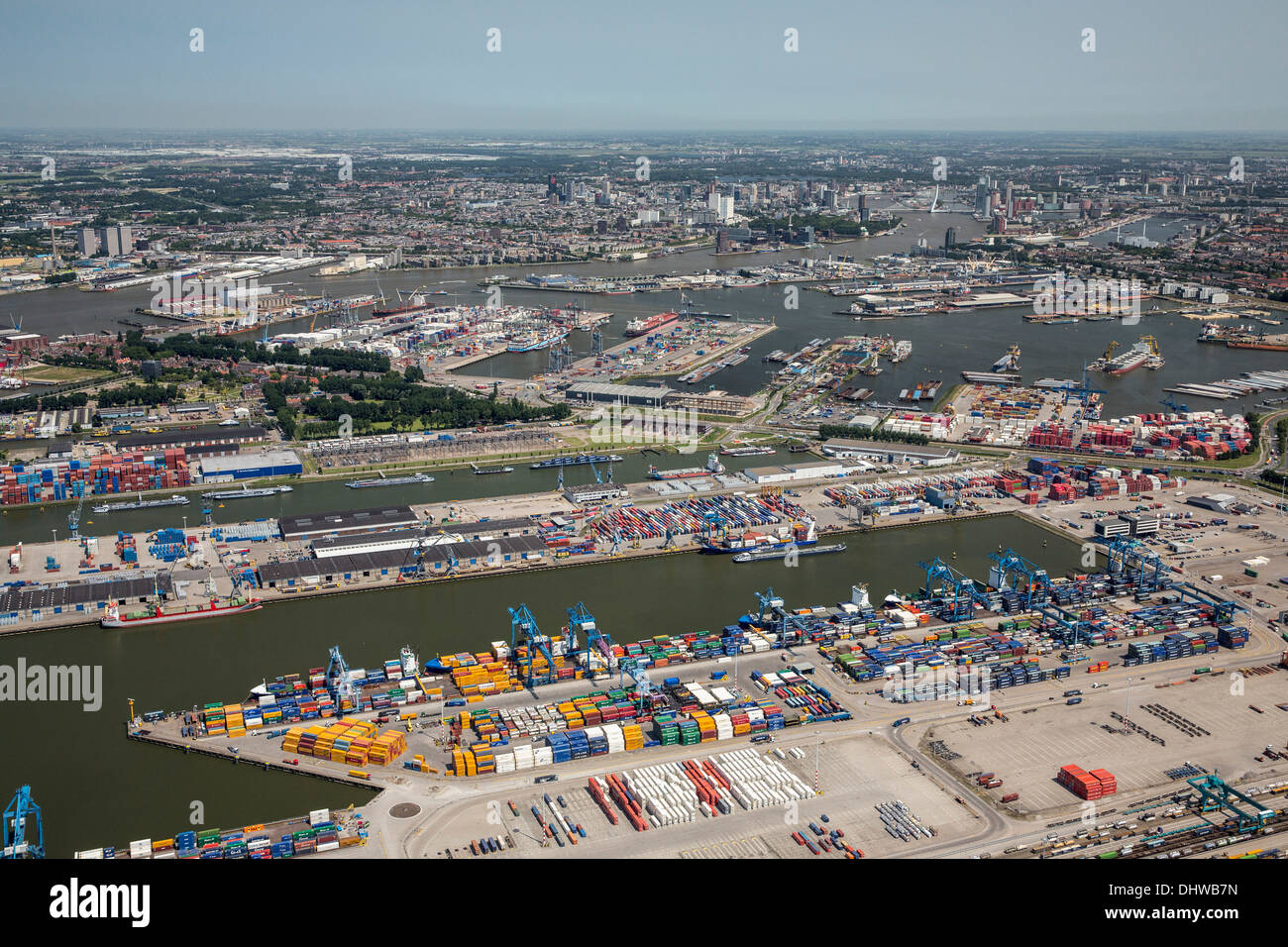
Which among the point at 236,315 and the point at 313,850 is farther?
the point at 236,315

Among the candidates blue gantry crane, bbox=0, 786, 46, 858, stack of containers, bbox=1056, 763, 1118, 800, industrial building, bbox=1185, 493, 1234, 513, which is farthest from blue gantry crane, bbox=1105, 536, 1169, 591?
blue gantry crane, bbox=0, 786, 46, 858

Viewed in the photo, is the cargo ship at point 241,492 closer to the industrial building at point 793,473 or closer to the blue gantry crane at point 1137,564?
the industrial building at point 793,473

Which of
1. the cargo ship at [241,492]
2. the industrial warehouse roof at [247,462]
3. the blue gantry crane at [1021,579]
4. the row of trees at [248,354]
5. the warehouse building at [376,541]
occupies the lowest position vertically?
the blue gantry crane at [1021,579]

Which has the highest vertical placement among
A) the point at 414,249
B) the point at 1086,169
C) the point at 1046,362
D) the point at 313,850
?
the point at 1086,169

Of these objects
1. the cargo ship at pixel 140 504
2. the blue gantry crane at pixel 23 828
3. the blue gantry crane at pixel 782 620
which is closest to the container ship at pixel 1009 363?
the blue gantry crane at pixel 782 620

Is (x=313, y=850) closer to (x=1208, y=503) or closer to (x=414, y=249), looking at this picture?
(x=1208, y=503)

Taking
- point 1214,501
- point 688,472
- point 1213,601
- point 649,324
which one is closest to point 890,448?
point 688,472

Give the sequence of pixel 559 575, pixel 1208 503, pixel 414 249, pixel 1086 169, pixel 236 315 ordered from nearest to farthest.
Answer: pixel 559 575
pixel 1208 503
pixel 236 315
pixel 414 249
pixel 1086 169
